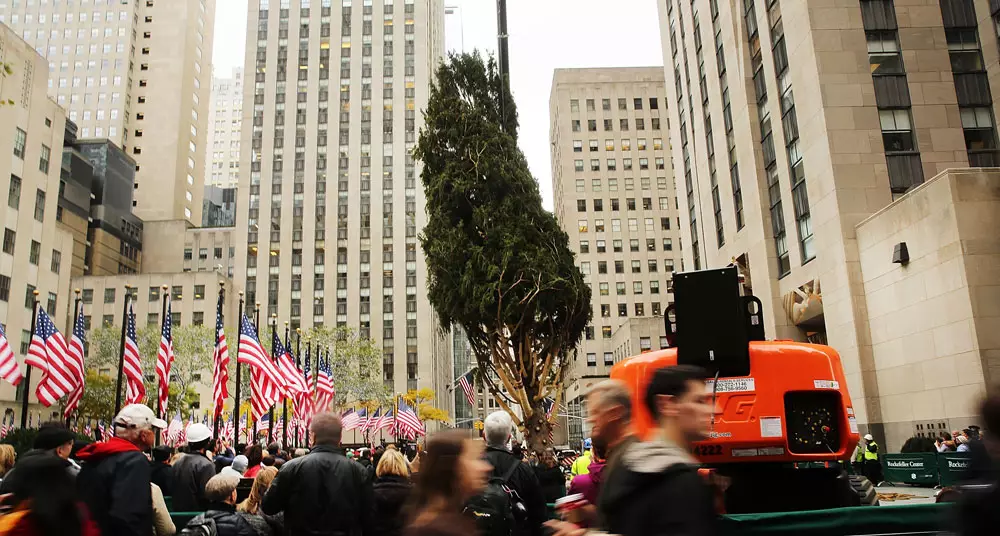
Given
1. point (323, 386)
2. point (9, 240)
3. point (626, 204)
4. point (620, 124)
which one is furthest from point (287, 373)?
point (620, 124)

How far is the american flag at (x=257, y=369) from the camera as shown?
2351cm

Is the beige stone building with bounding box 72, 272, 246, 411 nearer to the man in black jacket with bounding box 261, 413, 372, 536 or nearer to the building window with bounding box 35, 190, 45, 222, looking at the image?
the building window with bounding box 35, 190, 45, 222

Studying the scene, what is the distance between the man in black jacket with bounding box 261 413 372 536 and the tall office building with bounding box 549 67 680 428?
93195 mm

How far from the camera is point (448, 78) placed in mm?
29078

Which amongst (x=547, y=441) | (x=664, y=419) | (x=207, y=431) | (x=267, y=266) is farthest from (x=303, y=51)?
(x=664, y=419)

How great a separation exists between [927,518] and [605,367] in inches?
3671

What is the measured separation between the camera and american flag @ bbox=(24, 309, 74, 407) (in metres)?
20.7

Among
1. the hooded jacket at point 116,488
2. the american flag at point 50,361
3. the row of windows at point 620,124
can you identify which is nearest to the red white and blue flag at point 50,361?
the american flag at point 50,361

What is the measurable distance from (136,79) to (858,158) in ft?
425

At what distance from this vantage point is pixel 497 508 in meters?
5.25

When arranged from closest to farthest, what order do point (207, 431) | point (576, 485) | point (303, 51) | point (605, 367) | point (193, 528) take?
1. point (193, 528)
2. point (576, 485)
3. point (207, 431)
4. point (605, 367)
5. point (303, 51)

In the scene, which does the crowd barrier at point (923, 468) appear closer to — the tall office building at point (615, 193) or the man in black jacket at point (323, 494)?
the man in black jacket at point (323, 494)

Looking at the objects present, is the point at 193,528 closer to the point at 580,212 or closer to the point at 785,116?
the point at 785,116

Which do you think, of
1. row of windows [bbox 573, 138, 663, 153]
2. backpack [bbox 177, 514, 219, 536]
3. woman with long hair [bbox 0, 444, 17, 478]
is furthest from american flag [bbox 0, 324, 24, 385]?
row of windows [bbox 573, 138, 663, 153]
